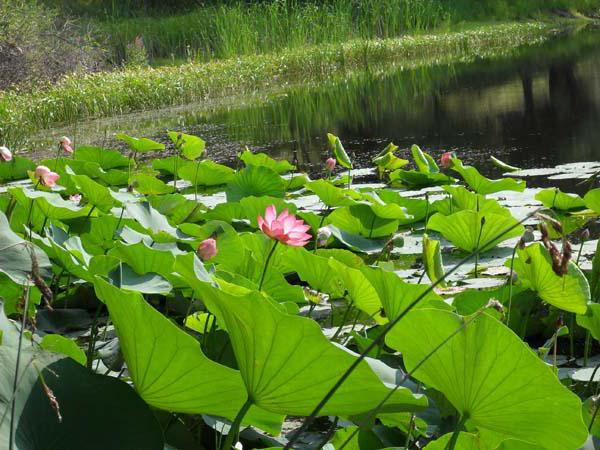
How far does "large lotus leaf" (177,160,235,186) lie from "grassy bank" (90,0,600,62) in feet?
25.9

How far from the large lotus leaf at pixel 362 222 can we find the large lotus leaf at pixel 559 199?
0.43 metres

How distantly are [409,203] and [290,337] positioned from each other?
1732mm

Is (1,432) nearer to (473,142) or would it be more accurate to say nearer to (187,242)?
(187,242)

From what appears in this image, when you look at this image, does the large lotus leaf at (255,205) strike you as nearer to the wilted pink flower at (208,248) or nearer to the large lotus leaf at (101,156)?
the wilted pink flower at (208,248)

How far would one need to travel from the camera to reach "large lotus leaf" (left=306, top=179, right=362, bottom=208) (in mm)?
2364

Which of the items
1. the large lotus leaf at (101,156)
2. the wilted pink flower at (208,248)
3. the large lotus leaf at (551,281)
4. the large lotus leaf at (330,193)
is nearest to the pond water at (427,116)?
the large lotus leaf at (101,156)

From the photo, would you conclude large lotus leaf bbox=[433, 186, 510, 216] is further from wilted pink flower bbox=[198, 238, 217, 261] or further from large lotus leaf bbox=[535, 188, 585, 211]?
wilted pink flower bbox=[198, 238, 217, 261]

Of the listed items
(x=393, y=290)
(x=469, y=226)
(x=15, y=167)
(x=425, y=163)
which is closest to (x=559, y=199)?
(x=469, y=226)

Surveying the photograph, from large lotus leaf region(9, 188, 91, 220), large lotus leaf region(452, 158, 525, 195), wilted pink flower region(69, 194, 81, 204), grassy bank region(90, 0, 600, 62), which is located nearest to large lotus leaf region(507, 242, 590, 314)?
large lotus leaf region(9, 188, 91, 220)

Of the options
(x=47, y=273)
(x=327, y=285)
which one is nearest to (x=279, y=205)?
(x=327, y=285)

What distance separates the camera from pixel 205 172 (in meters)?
3.22

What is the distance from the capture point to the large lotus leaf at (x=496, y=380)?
0.88m

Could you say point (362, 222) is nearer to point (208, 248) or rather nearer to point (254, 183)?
point (254, 183)

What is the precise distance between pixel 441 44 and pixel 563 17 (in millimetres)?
7296
